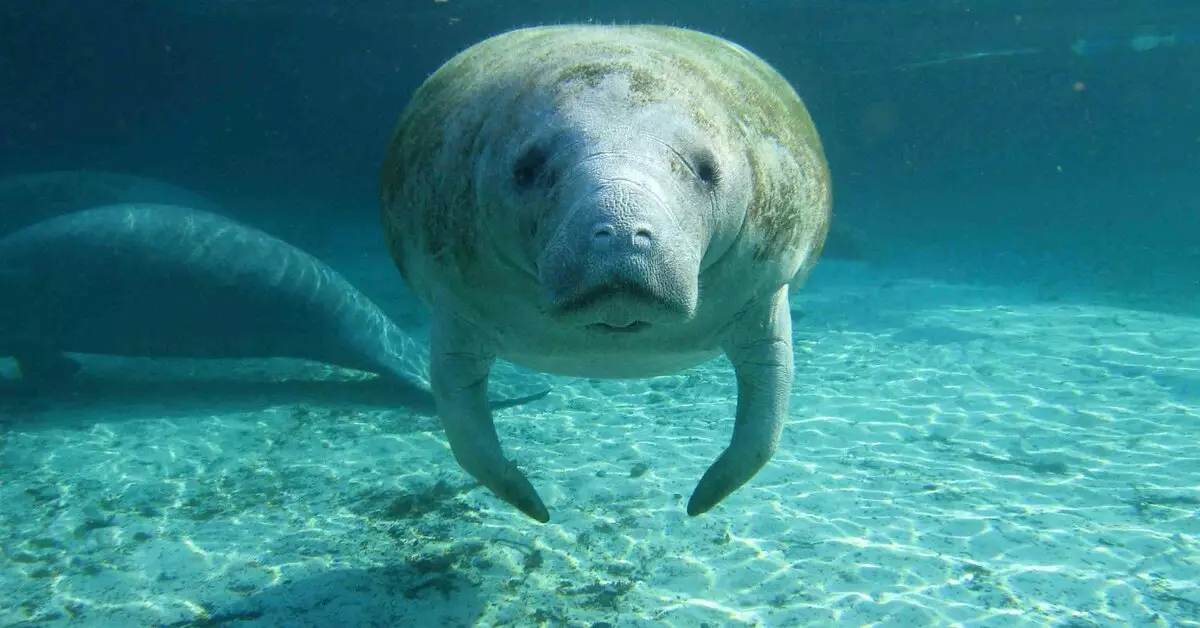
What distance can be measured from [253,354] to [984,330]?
9773mm

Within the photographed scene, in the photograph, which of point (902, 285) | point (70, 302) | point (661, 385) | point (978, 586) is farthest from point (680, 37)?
point (902, 285)

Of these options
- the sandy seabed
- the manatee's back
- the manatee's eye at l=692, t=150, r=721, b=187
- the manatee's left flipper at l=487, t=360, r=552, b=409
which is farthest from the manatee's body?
the manatee's eye at l=692, t=150, r=721, b=187

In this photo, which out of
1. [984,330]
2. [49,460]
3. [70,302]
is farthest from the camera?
[984,330]

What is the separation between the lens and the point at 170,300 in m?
8.12

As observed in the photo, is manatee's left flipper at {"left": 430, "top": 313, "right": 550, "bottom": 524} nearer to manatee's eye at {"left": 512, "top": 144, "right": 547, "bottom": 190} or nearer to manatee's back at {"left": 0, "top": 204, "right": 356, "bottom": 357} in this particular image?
manatee's eye at {"left": 512, "top": 144, "right": 547, "bottom": 190}

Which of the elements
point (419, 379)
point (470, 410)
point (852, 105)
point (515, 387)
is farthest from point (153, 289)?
point (852, 105)

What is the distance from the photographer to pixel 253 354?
8.46m

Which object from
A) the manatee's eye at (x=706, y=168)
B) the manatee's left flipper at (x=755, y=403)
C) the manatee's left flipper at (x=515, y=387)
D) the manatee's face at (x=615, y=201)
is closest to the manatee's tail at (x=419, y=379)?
the manatee's left flipper at (x=515, y=387)

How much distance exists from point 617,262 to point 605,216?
120 millimetres

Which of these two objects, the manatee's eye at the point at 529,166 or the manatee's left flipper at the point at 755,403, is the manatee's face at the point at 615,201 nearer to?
the manatee's eye at the point at 529,166

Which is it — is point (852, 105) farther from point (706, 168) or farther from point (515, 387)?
point (706, 168)

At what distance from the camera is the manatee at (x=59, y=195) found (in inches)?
517

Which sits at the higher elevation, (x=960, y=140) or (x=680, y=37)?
(x=960, y=140)

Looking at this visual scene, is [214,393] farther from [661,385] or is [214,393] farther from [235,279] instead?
[661,385]
